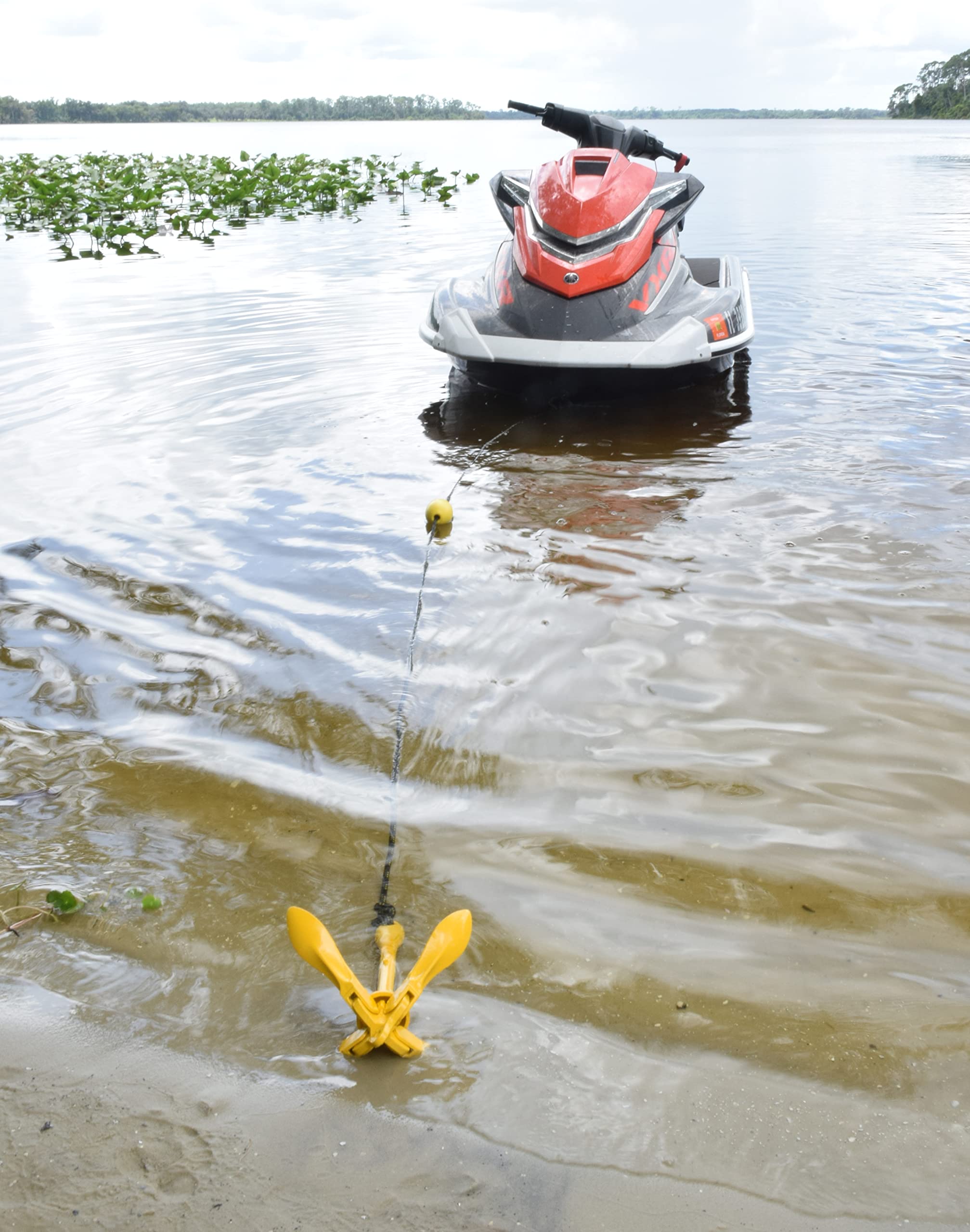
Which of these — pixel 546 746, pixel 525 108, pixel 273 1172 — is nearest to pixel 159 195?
pixel 525 108

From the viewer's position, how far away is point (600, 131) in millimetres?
6309

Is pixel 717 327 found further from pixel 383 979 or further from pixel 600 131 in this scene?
pixel 383 979

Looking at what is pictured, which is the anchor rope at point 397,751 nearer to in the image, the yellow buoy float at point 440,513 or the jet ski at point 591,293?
the yellow buoy float at point 440,513

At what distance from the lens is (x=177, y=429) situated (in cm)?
566

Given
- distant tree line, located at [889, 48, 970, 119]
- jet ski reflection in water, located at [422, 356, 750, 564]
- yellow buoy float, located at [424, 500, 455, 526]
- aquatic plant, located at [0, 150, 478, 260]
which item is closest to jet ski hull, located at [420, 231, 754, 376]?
jet ski reflection in water, located at [422, 356, 750, 564]

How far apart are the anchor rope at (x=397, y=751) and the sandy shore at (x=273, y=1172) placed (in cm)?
49

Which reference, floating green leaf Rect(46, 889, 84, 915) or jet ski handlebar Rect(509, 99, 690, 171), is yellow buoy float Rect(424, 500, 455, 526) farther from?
jet ski handlebar Rect(509, 99, 690, 171)

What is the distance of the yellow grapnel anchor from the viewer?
170 centimetres

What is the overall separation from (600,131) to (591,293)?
1604 mm

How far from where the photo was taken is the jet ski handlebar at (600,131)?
247 inches

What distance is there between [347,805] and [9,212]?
17.2 m

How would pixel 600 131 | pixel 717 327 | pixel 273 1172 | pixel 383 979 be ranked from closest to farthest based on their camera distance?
pixel 273 1172, pixel 383 979, pixel 717 327, pixel 600 131

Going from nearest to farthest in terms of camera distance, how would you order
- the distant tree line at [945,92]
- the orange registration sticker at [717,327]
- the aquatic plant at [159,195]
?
the orange registration sticker at [717,327], the aquatic plant at [159,195], the distant tree line at [945,92]

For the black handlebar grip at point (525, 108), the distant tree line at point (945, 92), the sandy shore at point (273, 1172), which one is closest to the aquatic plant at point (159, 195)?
the black handlebar grip at point (525, 108)
